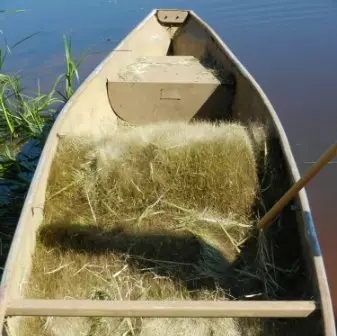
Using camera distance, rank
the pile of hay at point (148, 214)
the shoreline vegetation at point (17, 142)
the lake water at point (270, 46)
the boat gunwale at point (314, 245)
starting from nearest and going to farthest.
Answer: the boat gunwale at point (314, 245)
the pile of hay at point (148, 214)
the shoreline vegetation at point (17, 142)
the lake water at point (270, 46)

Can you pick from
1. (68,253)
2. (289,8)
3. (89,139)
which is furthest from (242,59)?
(68,253)

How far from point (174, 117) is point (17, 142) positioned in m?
1.83

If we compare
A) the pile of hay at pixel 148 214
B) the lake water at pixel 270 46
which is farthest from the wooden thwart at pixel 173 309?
the lake water at pixel 270 46

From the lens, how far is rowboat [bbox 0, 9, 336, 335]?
2.07m

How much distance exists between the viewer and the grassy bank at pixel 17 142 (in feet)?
13.5

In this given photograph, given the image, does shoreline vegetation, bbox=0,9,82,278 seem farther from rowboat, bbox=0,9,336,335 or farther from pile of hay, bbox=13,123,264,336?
pile of hay, bbox=13,123,264,336

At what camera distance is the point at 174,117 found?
4.64m

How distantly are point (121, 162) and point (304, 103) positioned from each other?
131 inches

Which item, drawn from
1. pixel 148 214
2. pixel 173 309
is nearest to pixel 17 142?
pixel 148 214

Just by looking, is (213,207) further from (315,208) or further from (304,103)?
(304,103)

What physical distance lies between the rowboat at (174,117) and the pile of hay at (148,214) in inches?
6.8

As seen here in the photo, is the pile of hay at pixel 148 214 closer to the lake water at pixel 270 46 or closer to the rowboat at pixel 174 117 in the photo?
the rowboat at pixel 174 117

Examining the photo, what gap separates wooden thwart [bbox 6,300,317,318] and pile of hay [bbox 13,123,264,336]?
0.54 metres

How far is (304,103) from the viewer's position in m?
5.68
